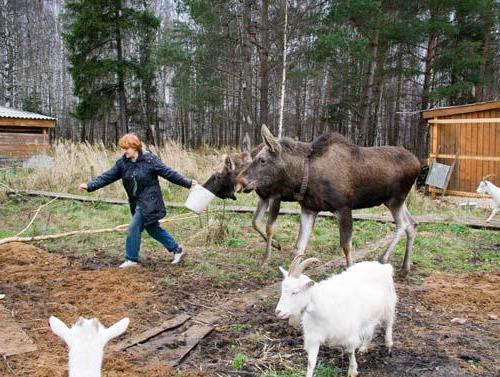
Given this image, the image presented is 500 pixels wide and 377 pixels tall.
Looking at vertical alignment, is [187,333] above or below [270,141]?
below

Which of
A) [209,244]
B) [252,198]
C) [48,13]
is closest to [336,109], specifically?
[252,198]

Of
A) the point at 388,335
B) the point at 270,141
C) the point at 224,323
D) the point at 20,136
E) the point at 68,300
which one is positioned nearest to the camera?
the point at 388,335

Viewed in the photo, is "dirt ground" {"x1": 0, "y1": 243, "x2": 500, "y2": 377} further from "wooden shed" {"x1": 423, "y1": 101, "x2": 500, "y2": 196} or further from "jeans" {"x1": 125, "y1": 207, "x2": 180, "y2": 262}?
"wooden shed" {"x1": 423, "y1": 101, "x2": 500, "y2": 196}

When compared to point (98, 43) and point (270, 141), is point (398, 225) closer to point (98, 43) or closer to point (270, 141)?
point (270, 141)

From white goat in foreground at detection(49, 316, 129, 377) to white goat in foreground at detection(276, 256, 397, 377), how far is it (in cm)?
134

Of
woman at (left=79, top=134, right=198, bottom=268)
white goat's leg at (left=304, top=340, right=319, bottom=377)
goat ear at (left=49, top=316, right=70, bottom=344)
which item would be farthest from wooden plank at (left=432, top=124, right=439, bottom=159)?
goat ear at (left=49, top=316, right=70, bottom=344)

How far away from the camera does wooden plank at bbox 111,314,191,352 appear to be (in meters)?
3.93

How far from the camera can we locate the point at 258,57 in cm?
2861

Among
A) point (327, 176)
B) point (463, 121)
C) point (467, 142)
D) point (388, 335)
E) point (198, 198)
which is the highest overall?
point (463, 121)

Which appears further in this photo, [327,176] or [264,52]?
[264,52]

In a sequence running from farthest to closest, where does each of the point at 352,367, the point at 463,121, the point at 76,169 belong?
the point at 463,121 < the point at 76,169 < the point at 352,367

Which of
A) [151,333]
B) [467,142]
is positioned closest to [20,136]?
[467,142]

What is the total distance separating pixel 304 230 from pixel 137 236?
7.27 feet

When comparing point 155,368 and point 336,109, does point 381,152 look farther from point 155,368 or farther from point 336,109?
point 336,109
